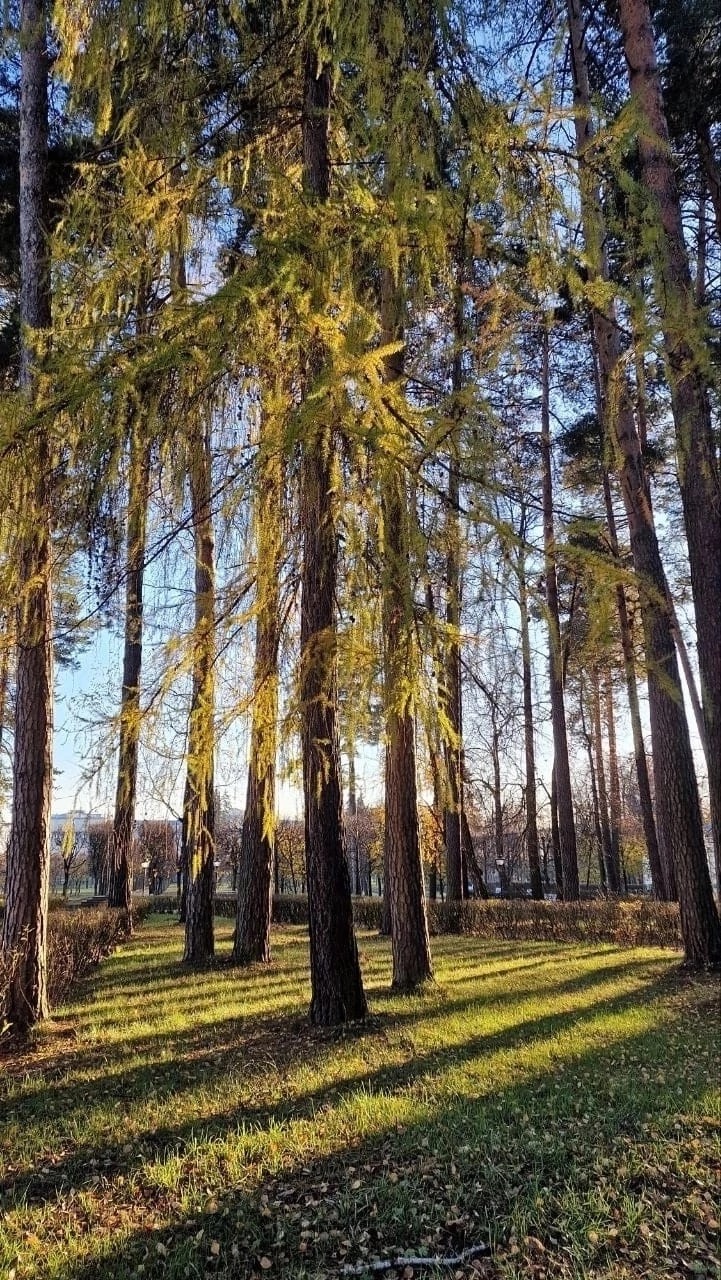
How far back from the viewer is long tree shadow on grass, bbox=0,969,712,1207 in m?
3.49

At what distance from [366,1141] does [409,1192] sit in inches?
21.7

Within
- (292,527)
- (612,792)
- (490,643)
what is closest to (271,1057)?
(490,643)

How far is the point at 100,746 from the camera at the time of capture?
5145mm

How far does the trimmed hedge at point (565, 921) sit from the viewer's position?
424 inches

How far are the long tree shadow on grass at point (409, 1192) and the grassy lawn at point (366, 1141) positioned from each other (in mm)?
11

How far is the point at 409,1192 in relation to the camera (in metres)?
3.14

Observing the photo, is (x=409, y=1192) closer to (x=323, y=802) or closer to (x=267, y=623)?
(x=323, y=802)

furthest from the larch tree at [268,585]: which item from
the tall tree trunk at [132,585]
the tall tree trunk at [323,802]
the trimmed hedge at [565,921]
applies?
the trimmed hedge at [565,921]

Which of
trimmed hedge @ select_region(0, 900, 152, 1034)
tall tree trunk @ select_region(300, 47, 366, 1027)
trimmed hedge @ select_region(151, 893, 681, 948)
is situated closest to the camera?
tall tree trunk @ select_region(300, 47, 366, 1027)

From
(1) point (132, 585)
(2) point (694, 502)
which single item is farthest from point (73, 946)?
(2) point (694, 502)

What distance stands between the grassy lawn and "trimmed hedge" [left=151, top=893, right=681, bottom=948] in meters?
4.32

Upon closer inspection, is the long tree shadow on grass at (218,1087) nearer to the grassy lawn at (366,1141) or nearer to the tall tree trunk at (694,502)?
the grassy lawn at (366,1141)

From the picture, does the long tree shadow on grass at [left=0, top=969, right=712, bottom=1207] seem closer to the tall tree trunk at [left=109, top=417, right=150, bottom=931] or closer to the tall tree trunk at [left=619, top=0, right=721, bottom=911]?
the tall tree trunk at [left=109, top=417, right=150, bottom=931]

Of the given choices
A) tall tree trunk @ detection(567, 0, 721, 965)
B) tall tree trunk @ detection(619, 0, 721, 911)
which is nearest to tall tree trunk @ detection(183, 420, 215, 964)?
tall tree trunk @ detection(619, 0, 721, 911)
